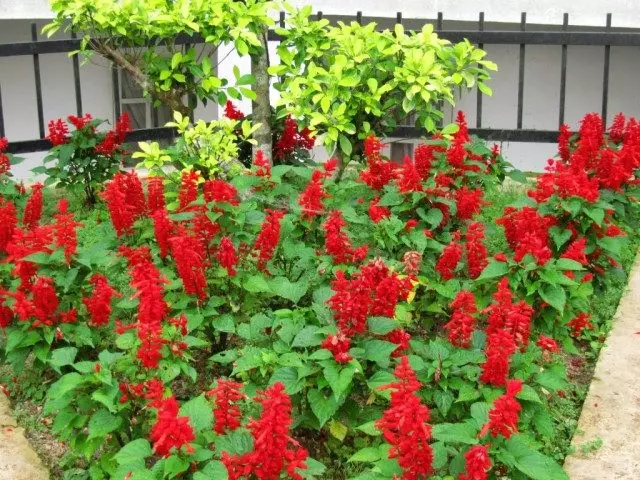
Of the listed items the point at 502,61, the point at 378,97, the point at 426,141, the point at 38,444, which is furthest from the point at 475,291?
the point at 502,61

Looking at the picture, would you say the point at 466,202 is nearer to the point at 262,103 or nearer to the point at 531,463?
the point at 262,103

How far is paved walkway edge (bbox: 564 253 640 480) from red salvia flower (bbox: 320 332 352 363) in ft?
3.50

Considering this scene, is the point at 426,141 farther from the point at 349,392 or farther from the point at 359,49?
the point at 349,392

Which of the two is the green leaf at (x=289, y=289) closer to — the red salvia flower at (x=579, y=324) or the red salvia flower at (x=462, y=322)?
the red salvia flower at (x=462, y=322)

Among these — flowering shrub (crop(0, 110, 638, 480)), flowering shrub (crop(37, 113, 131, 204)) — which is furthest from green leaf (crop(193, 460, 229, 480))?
flowering shrub (crop(37, 113, 131, 204))

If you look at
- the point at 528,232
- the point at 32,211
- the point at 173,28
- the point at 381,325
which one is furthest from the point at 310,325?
the point at 173,28

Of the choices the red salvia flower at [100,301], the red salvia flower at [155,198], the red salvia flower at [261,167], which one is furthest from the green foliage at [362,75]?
the red salvia flower at [100,301]

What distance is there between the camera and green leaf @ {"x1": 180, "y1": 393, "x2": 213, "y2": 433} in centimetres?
334

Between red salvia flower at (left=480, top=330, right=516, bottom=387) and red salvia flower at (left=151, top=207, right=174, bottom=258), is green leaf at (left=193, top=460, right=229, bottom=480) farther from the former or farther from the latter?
red salvia flower at (left=151, top=207, right=174, bottom=258)

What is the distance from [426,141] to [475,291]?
1147 mm

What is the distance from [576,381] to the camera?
482 cm

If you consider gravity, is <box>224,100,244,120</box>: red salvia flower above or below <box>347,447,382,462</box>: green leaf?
above

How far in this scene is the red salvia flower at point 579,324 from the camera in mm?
5109

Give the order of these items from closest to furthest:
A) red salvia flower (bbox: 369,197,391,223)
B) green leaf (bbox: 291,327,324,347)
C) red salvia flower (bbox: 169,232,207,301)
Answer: green leaf (bbox: 291,327,324,347) < red salvia flower (bbox: 169,232,207,301) < red salvia flower (bbox: 369,197,391,223)
